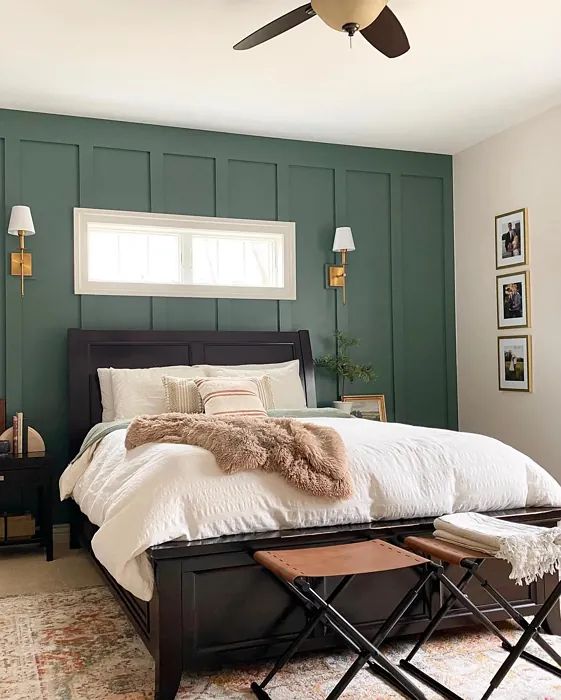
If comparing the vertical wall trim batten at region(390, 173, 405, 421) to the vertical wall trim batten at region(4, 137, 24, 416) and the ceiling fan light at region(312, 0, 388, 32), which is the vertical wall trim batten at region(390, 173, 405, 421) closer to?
the vertical wall trim batten at region(4, 137, 24, 416)

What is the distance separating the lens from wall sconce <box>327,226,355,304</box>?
5.65 metres

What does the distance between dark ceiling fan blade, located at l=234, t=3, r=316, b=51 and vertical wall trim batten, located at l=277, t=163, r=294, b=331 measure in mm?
2325

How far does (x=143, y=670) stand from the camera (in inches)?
110

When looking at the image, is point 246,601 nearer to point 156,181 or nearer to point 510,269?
point 156,181

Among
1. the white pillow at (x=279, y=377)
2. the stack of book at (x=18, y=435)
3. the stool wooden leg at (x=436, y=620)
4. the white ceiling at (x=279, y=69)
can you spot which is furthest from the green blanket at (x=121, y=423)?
the white ceiling at (x=279, y=69)

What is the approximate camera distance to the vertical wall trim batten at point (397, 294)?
599 centimetres

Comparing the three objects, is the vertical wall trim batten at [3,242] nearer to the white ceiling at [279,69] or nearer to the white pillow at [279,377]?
the white ceiling at [279,69]

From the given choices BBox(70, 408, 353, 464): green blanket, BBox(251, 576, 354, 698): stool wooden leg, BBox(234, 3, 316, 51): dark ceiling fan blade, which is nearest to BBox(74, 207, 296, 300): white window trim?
BBox(70, 408, 353, 464): green blanket

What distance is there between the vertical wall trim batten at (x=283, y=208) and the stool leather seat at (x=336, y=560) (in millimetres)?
3081

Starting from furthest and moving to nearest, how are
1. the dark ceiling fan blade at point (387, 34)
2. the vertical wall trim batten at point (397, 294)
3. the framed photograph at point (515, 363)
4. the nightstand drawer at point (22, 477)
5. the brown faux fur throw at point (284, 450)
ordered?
1. the vertical wall trim batten at point (397, 294)
2. the framed photograph at point (515, 363)
3. the nightstand drawer at point (22, 477)
4. the dark ceiling fan blade at point (387, 34)
5. the brown faux fur throw at point (284, 450)

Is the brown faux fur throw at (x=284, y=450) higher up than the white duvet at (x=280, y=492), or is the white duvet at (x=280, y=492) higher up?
the brown faux fur throw at (x=284, y=450)

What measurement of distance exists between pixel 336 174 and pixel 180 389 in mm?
2285

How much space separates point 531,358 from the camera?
5.39 meters

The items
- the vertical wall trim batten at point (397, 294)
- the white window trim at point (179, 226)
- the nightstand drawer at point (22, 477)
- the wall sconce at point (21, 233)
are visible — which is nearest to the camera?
→ the nightstand drawer at point (22, 477)
